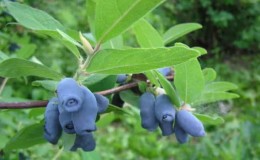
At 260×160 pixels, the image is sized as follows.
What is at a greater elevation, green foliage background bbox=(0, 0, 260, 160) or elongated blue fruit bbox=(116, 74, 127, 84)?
elongated blue fruit bbox=(116, 74, 127, 84)

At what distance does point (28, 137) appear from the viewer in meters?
0.81

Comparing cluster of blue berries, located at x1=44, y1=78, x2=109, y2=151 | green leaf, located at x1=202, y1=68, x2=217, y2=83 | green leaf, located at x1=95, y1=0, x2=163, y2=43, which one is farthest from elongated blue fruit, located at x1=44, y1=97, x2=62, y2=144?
green leaf, located at x1=202, y1=68, x2=217, y2=83

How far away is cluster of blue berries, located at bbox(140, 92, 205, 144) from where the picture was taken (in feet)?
2.36

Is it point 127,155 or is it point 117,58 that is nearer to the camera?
point 117,58

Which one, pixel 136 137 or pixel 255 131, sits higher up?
pixel 255 131

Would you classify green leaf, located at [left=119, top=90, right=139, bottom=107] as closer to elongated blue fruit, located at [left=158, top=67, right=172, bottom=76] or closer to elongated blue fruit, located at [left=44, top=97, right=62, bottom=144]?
elongated blue fruit, located at [left=158, top=67, right=172, bottom=76]

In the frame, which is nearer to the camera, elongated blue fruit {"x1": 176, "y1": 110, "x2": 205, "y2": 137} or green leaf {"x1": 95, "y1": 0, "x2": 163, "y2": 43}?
green leaf {"x1": 95, "y1": 0, "x2": 163, "y2": 43}

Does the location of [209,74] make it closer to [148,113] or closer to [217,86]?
[217,86]

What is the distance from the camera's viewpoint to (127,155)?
3.29 meters

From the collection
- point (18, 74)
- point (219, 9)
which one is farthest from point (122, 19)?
point (219, 9)

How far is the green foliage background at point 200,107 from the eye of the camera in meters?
1.36

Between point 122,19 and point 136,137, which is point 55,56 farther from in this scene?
point 122,19

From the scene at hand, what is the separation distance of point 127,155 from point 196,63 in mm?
2620

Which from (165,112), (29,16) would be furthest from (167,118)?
(29,16)
